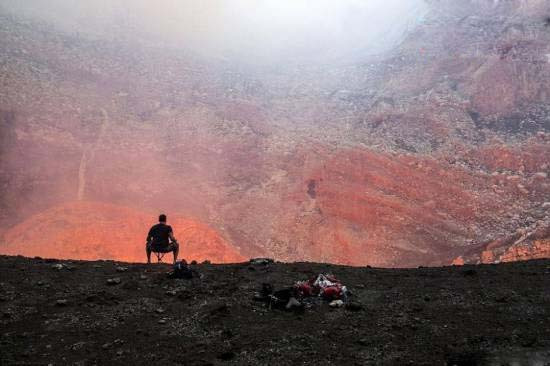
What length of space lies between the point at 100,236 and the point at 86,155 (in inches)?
191

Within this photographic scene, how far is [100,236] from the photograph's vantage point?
18750mm

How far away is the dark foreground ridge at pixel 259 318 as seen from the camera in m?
5.61

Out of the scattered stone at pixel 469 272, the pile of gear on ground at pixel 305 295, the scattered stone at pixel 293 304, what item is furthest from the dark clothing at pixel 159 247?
the scattered stone at pixel 469 272

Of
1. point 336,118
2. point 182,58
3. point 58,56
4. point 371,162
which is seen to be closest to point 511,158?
point 371,162

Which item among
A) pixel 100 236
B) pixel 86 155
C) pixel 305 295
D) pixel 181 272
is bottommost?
pixel 305 295

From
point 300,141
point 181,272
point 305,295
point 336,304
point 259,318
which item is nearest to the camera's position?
point 259,318

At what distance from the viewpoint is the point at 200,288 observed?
25.5 ft

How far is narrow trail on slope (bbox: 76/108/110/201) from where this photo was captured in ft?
67.4

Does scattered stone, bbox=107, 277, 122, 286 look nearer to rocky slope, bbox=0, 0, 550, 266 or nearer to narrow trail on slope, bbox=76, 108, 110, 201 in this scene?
rocky slope, bbox=0, 0, 550, 266

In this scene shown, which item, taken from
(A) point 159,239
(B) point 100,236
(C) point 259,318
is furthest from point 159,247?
(B) point 100,236

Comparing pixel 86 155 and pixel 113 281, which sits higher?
pixel 86 155

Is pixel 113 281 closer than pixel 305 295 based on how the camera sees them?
No

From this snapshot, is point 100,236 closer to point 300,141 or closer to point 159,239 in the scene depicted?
point 300,141

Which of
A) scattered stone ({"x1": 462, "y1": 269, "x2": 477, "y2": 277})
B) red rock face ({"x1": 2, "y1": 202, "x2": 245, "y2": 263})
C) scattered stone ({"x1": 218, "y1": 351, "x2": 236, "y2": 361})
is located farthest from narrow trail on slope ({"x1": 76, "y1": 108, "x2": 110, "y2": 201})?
scattered stone ({"x1": 218, "y1": 351, "x2": 236, "y2": 361})
